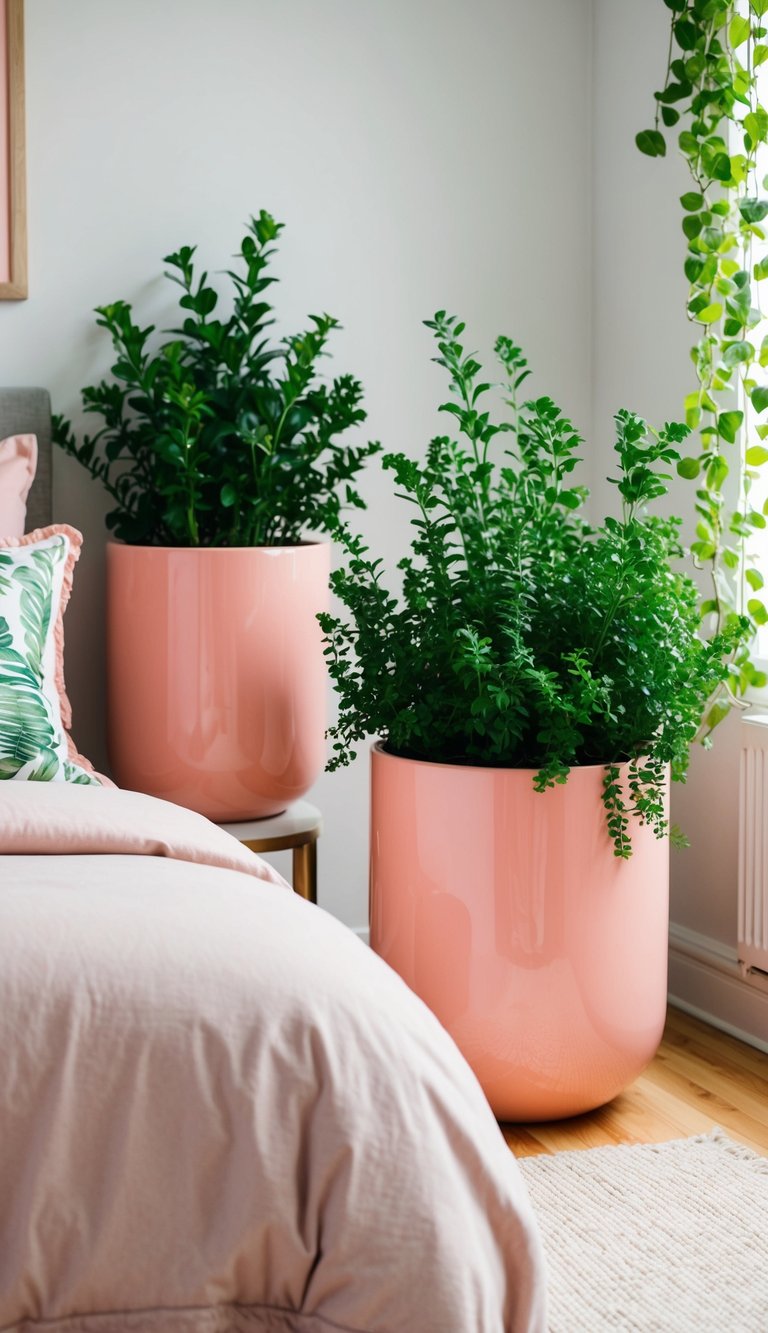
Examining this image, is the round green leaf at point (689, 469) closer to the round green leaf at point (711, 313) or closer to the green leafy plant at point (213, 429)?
the round green leaf at point (711, 313)

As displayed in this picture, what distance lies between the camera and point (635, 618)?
2.01 metres

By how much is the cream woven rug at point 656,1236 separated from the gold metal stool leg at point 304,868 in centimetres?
68

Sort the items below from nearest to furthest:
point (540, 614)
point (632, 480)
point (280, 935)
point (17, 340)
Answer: point (280, 935) → point (632, 480) → point (540, 614) → point (17, 340)

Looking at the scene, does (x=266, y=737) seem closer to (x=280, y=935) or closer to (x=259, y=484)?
(x=259, y=484)

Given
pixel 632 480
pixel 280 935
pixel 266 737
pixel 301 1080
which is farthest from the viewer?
pixel 266 737

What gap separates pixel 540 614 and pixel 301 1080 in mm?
1112

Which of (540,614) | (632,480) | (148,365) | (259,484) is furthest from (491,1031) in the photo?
(148,365)

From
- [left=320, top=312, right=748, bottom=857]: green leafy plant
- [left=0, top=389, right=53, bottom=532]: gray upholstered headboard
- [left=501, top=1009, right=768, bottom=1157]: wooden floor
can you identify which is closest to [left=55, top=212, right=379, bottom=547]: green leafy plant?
[left=0, top=389, right=53, bottom=532]: gray upholstered headboard

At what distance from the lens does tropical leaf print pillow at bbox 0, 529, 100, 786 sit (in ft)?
6.09

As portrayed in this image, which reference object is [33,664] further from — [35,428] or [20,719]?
[35,428]

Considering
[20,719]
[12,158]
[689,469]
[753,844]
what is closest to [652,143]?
[689,469]

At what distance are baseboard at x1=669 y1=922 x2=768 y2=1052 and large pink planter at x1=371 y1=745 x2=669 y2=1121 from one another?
0.47 metres

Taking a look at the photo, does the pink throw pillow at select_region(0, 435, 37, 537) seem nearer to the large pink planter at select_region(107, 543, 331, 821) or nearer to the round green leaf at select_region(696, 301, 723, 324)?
the large pink planter at select_region(107, 543, 331, 821)

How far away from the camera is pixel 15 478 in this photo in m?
2.35
